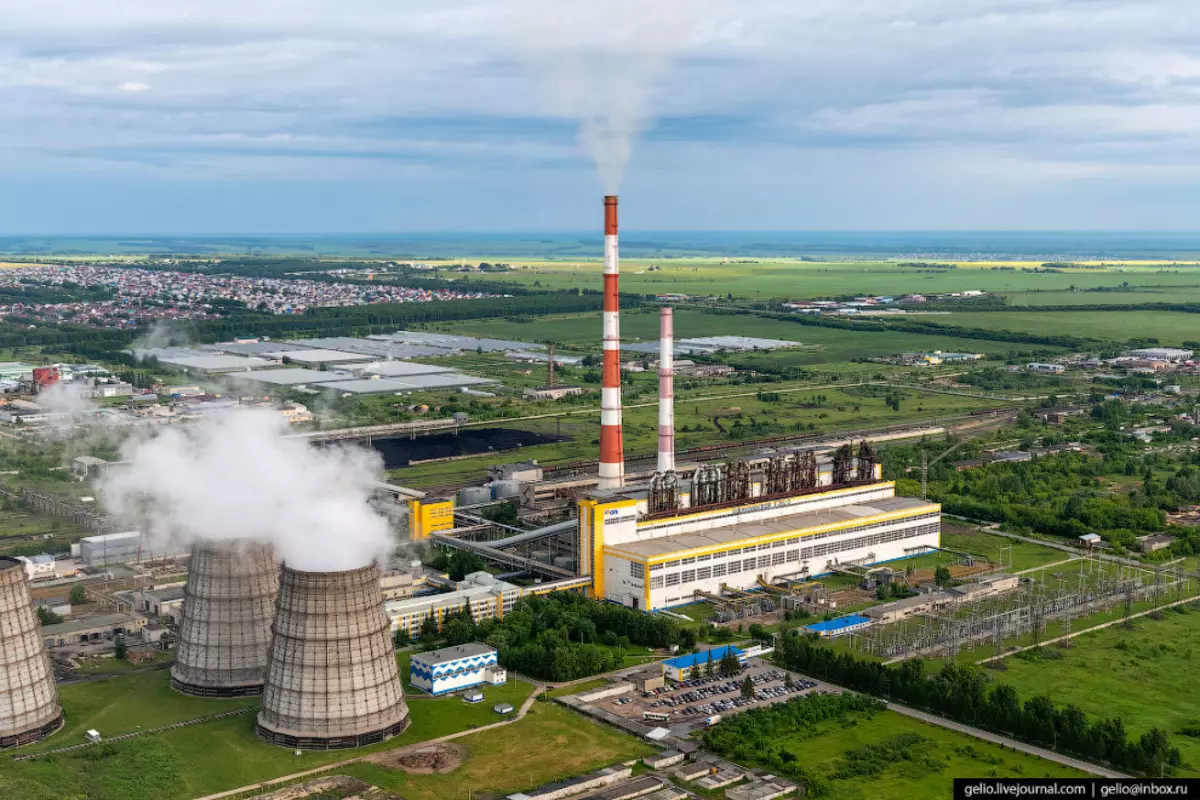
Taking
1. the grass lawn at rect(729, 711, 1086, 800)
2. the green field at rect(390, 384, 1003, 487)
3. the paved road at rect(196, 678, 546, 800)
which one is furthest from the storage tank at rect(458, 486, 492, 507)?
the grass lawn at rect(729, 711, 1086, 800)

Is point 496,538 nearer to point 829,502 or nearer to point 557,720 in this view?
point 829,502

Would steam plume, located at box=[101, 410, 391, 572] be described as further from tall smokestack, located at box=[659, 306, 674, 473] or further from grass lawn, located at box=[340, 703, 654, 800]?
tall smokestack, located at box=[659, 306, 674, 473]

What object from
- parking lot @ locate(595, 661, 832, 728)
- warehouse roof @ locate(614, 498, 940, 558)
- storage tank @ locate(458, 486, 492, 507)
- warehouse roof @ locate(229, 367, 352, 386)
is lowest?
parking lot @ locate(595, 661, 832, 728)

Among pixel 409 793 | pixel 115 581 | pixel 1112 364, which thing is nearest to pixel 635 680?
pixel 409 793

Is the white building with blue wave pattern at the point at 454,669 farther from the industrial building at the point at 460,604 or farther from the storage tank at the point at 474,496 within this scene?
the storage tank at the point at 474,496

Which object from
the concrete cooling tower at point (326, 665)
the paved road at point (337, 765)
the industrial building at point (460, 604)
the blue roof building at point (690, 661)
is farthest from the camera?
the industrial building at point (460, 604)

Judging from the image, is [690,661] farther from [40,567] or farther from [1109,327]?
[1109,327]

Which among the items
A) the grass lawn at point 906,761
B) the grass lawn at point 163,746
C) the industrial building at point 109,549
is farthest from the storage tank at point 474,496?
the grass lawn at point 906,761
